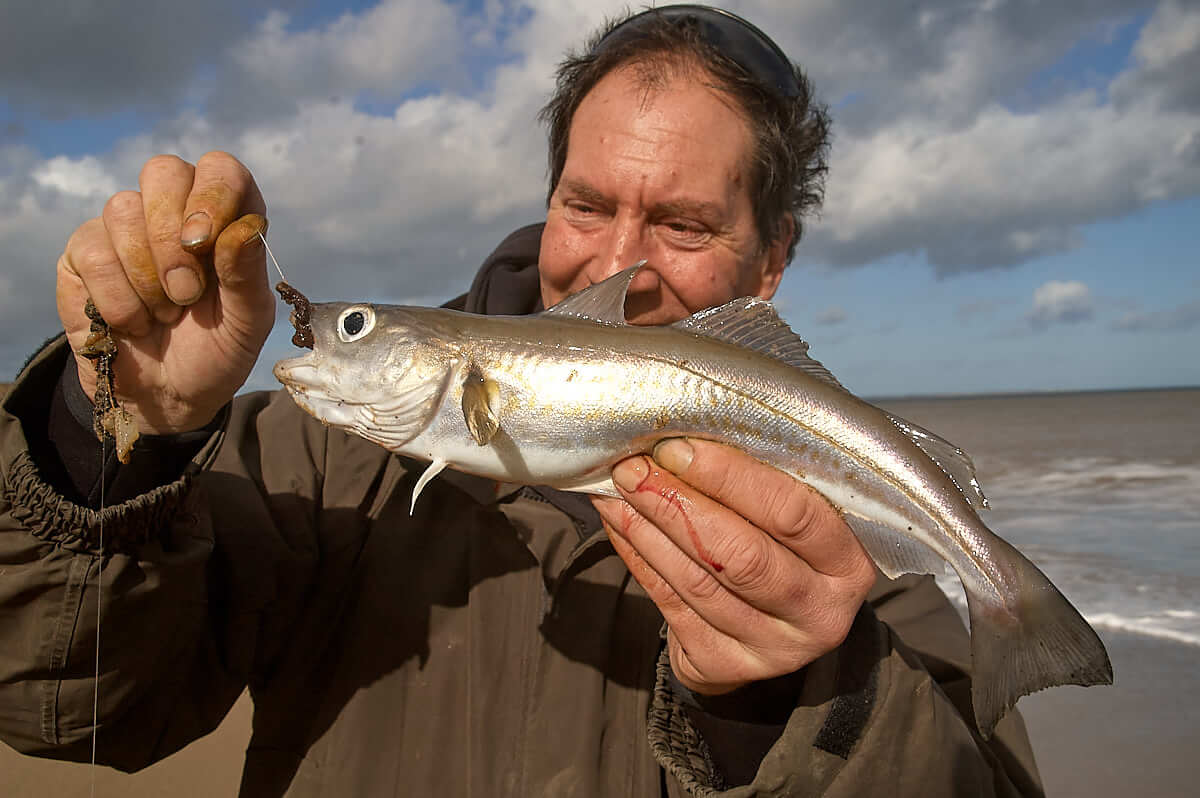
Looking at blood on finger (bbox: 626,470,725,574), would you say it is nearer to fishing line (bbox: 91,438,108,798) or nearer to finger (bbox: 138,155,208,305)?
finger (bbox: 138,155,208,305)

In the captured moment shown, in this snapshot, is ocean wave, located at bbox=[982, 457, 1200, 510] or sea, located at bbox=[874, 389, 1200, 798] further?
ocean wave, located at bbox=[982, 457, 1200, 510]

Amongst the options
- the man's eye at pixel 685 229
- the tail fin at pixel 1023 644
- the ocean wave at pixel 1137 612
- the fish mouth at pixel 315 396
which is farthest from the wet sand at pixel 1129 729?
the fish mouth at pixel 315 396

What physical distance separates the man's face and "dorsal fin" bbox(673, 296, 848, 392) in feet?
3.66

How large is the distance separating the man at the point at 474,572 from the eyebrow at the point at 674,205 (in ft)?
0.05

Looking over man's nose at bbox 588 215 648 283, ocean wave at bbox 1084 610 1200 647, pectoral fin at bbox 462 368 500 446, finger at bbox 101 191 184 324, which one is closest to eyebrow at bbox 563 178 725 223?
man's nose at bbox 588 215 648 283

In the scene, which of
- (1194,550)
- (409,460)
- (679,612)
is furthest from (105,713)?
(1194,550)

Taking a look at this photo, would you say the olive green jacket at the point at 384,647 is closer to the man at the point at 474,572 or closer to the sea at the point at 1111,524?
the man at the point at 474,572

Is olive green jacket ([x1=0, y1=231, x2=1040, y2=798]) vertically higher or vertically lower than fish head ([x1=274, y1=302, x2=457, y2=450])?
lower

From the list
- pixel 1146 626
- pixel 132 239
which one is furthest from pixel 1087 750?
pixel 132 239

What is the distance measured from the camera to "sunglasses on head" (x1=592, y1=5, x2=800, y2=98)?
4.11 m

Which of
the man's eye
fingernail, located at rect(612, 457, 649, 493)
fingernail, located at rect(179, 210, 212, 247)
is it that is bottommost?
fingernail, located at rect(612, 457, 649, 493)

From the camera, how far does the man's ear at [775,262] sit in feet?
14.6

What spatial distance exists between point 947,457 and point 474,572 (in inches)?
72.8

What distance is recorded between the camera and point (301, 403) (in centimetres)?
254
